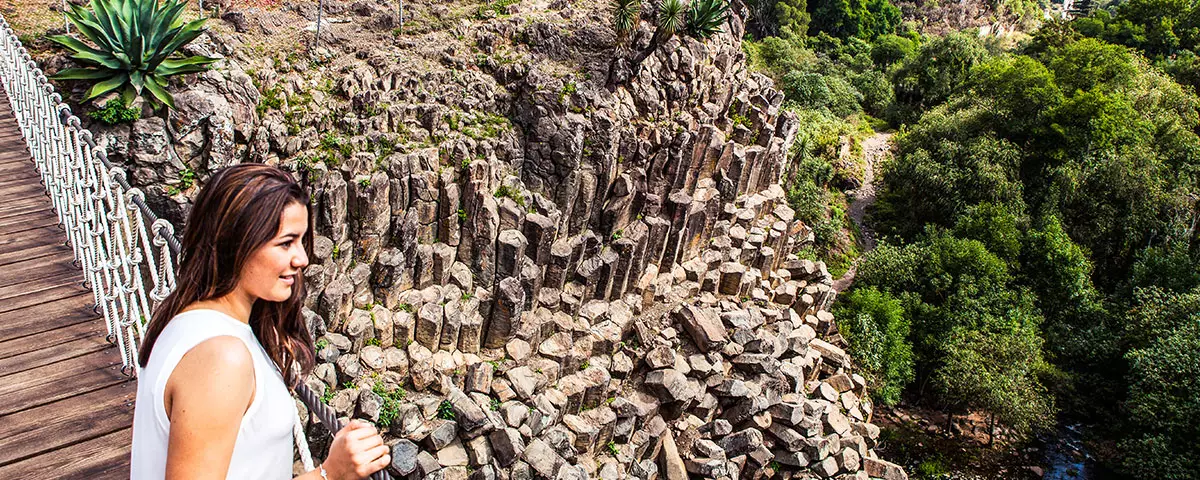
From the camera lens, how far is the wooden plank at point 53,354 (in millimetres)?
4184

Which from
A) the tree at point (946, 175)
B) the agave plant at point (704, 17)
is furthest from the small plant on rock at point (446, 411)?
the tree at point (946, 175)

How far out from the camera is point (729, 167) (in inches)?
860

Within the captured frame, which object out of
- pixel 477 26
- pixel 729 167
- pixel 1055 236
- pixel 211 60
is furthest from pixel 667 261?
pixel 1055 236

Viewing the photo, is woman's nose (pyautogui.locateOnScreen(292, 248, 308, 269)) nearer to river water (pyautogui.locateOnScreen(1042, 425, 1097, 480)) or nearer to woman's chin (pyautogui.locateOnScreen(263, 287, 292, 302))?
woman's chin (pyautogui.locateOnScreen(263, 287, 292, 302))

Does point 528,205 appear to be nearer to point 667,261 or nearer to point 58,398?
point 667,261

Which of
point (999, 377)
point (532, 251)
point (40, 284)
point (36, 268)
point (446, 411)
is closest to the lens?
point (40, 284)

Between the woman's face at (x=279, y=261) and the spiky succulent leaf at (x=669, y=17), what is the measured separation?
61.5 feet

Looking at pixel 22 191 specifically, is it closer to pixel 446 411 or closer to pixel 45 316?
pixel 45 316

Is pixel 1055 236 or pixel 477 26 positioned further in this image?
pixel 1055 236

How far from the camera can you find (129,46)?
1230 centimetres

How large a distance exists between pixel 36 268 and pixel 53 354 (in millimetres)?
1168

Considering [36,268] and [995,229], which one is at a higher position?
[36,268]

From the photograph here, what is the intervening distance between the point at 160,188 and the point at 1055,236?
2679 cm

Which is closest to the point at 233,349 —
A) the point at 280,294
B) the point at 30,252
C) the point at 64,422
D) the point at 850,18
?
the point at 280,294
